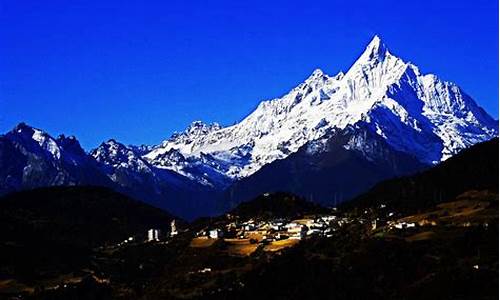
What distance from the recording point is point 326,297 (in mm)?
127125

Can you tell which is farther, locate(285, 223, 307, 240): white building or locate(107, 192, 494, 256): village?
locate(285, 223, 307, 240): white building

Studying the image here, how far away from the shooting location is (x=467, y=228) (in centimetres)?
14700

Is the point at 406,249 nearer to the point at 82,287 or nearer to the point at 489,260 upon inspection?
the point at 489,260

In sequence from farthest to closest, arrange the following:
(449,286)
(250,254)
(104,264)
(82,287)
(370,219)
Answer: (370,219), (104,264), (250,254), (82,287), (449,286)

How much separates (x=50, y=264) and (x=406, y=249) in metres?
69.8

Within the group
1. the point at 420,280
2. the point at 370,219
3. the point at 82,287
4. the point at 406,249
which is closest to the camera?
the point at 420,280

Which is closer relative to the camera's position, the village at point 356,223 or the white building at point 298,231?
the village at point 356,223

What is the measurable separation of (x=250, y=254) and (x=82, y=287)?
31317 mm

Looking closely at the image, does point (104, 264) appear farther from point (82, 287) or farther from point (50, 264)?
point (82, 287)

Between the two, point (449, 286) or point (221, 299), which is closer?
point (449, 286)

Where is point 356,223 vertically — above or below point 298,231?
above

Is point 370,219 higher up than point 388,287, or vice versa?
point 370,219

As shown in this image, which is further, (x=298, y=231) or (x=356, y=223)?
(x=298, y=231)

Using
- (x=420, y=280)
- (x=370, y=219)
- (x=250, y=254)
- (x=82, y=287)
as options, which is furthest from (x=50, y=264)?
(x=420, y=280)
